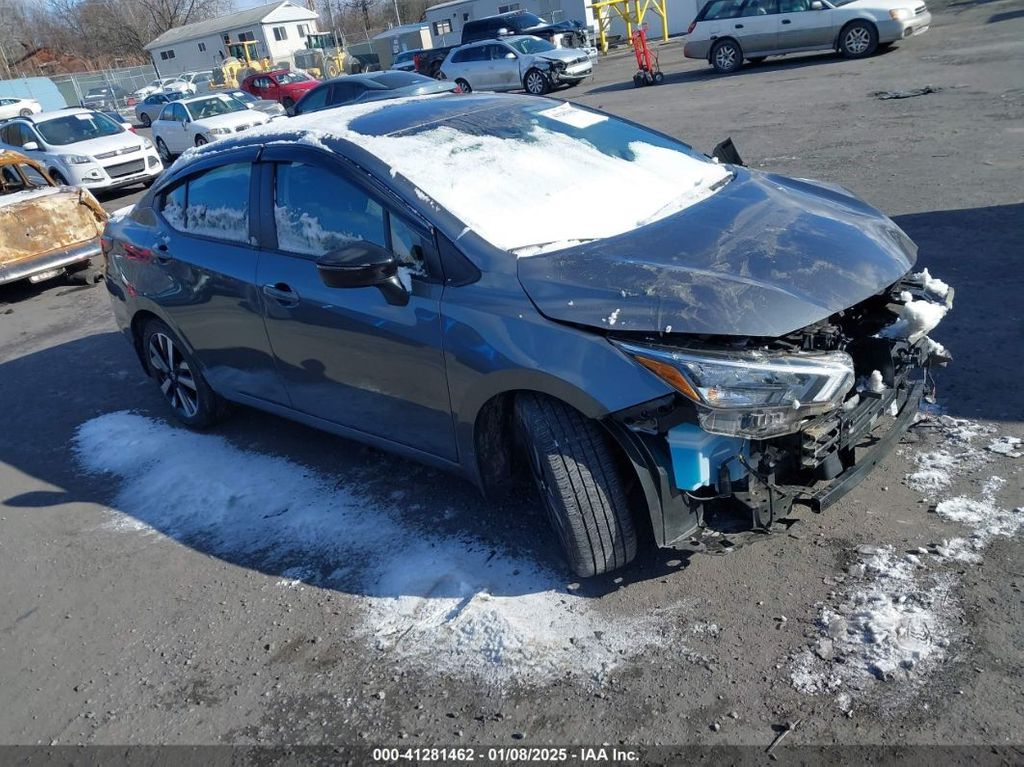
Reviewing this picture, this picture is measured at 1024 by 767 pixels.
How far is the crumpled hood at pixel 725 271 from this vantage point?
2.82m

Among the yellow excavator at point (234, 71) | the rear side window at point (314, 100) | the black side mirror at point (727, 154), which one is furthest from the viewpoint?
the yellow excavator at point (234, 71)

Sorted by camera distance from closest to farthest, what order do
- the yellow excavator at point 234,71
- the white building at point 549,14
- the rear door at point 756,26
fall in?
the rear door at point 756,26 → the white building at point 549,14 → the yellow excavator at point 234,71

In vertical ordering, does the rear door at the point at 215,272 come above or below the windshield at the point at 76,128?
above

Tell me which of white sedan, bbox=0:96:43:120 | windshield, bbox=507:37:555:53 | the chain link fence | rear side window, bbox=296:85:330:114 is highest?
rear side window, bbox=296:85:330:114

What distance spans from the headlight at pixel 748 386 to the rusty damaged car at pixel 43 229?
8.72m

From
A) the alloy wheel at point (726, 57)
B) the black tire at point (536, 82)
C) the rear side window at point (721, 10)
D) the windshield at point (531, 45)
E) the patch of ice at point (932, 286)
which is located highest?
the patch of ice at point (932, 286)

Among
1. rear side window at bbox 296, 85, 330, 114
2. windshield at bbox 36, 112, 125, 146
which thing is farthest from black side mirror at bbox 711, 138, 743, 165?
windshield at bbox 36, 112, 125, 146

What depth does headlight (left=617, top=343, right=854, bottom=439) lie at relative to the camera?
8.85ft

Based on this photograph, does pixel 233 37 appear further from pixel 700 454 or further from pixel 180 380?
pixel 700 454

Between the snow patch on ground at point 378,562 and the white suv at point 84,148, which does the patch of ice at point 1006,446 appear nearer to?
the snow patch on ground at point 378,562

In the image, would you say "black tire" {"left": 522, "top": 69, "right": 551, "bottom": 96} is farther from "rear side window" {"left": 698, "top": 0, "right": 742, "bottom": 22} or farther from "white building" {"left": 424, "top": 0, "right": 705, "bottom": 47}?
"white building" {"left": 424, "top": 0, "right": 705, "bottom": 47}

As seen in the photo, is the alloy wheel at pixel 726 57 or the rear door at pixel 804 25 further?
the alloy wheel at pixel 726 57

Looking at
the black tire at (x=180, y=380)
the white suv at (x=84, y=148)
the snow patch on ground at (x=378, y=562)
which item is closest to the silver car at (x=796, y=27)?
the white suv at (x=84, y=148)

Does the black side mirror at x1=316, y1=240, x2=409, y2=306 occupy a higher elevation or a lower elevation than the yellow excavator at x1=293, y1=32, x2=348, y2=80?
higher
